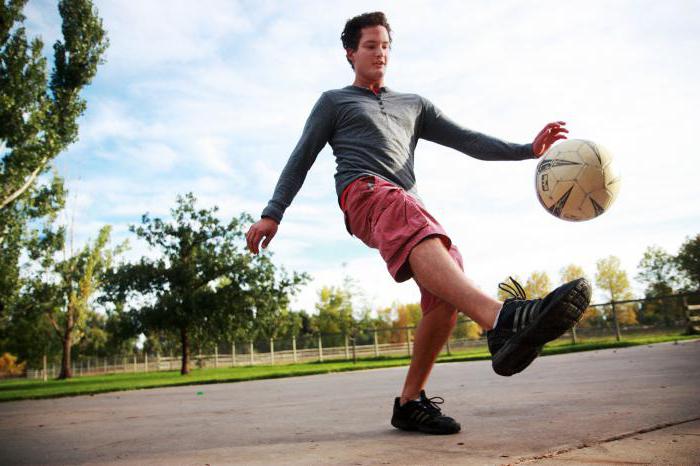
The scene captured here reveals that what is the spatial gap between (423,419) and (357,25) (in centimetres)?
212

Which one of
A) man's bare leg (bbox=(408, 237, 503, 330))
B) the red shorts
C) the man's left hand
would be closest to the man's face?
the red shorts

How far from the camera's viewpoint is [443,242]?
2.30m

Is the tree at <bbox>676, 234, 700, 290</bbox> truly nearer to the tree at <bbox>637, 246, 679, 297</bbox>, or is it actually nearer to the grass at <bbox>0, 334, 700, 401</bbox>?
the tree at <bbox>637, 246, 679, 297</bbox>

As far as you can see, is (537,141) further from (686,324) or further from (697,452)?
(686,324)

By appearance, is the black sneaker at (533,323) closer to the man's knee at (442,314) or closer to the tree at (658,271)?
the man's knee at (442,314)

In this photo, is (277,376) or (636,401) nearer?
(636,401)

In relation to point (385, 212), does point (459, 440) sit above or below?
below

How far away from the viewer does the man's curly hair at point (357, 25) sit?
2879mm

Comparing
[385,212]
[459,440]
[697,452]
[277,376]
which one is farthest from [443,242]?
[277,376]

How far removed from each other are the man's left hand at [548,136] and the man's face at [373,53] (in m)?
0.95

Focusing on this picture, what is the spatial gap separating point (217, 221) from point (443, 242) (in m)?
26.7

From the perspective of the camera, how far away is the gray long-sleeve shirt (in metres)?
2.64

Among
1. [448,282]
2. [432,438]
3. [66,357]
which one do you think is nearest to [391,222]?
[448,282]

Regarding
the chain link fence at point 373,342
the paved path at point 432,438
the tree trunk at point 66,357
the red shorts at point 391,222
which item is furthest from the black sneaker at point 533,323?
the tree trunk at point 66,357
